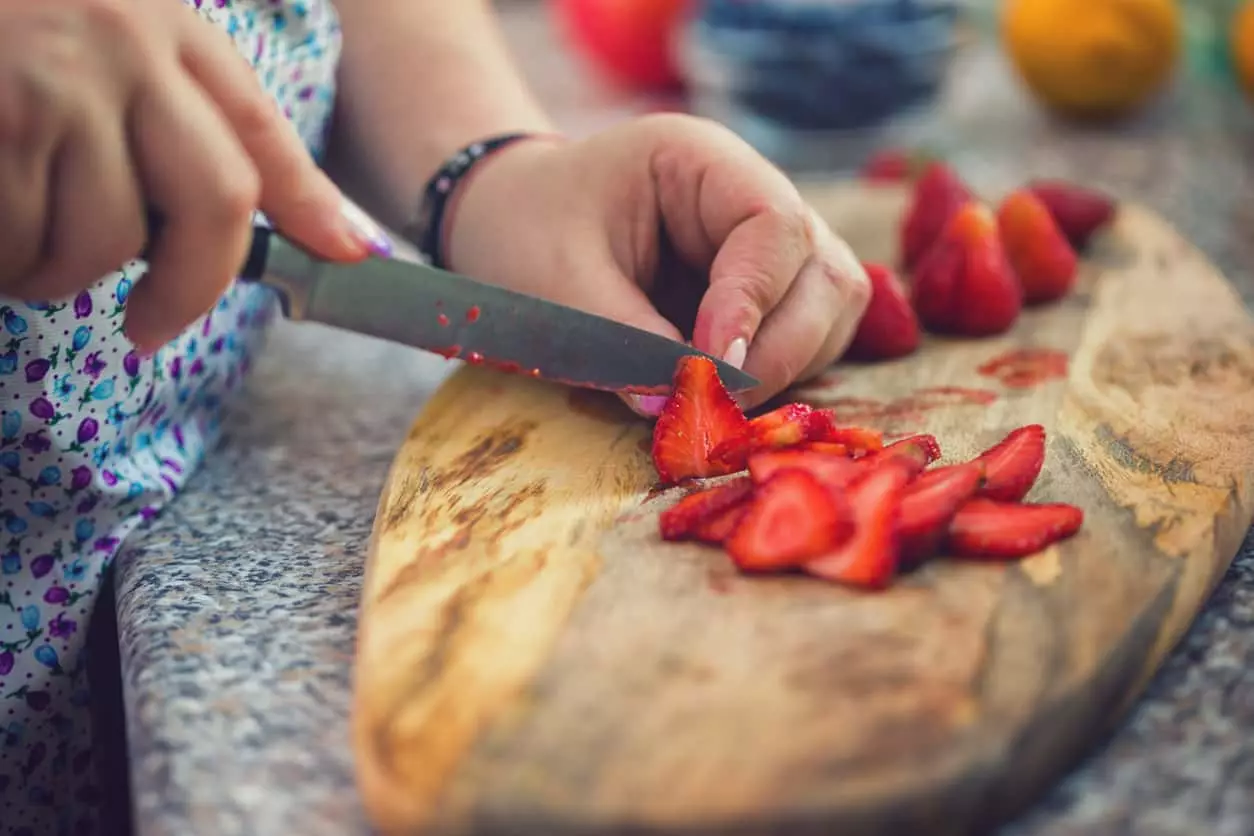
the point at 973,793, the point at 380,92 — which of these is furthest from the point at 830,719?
the point at 380,92

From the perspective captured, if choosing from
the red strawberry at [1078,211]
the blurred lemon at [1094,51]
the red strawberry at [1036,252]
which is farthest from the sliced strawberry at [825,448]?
the blurred lemon at [1094,51]

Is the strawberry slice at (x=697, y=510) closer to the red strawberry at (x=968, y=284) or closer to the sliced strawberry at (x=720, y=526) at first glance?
the sliced strawberry at (x=720, y=526)

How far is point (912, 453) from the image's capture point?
0.78 meters

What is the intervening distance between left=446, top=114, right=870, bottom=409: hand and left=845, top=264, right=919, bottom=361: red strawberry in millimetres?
47

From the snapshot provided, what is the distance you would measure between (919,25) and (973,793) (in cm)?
138

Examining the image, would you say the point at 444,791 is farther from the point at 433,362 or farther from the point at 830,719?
the point at 433,362

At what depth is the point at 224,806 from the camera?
589 mm

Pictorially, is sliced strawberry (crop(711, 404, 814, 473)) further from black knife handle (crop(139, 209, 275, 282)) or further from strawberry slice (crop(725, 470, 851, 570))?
black knife handle (crop(139, 209, 275, 282))

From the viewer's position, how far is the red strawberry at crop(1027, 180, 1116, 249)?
4.15 feet

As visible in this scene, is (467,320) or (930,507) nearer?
(930,507)

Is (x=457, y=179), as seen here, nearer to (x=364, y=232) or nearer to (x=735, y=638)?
(x=364, y=232)

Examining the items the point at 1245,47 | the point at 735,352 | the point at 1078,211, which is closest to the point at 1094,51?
the point at 1245,47

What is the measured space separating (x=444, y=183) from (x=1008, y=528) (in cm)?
56

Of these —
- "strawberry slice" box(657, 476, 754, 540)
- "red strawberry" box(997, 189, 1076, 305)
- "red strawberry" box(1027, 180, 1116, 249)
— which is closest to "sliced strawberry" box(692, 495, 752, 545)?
"strawberry slice" box(657, 476, 754, 540)
